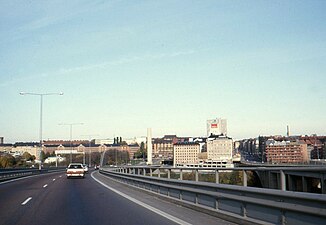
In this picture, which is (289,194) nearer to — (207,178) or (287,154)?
(207,178)

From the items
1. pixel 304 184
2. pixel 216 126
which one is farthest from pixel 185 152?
pixel 304 184

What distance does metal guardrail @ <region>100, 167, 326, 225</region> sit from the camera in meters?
7.93

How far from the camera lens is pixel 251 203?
10.4 meters

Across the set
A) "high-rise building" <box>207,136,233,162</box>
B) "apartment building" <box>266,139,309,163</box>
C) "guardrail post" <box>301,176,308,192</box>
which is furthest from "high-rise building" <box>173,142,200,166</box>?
"guardrail post" <box>301,176,308,192</box>

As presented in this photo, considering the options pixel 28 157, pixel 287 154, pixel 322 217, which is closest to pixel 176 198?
pixel 322 217

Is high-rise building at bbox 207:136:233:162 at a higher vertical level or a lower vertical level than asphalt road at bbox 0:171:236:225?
higher

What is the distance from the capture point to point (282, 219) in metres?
8.94

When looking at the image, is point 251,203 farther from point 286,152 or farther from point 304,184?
point 286,152

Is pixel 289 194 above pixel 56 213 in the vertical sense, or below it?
above

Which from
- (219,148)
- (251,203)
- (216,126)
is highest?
(216,126)

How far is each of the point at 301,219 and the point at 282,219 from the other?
2.45ft

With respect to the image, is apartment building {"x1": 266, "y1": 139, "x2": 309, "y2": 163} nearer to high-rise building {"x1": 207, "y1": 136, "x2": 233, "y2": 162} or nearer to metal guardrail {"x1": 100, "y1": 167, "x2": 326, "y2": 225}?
high-rise building {"x1": 207, "y1": 136, "x2": 233, "y2": 162}

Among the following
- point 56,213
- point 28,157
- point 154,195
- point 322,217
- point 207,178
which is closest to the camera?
point 322,217

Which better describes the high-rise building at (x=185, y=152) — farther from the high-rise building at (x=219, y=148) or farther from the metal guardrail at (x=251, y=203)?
the metal guardrail at (x=251, y=203)
